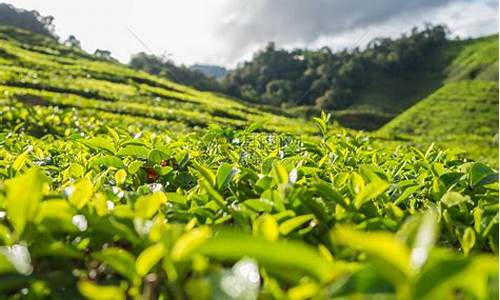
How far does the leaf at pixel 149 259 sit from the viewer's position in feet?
2.75

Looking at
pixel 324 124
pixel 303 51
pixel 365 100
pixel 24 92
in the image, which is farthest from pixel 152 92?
pixel 303 51

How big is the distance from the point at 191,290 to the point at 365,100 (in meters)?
72.2

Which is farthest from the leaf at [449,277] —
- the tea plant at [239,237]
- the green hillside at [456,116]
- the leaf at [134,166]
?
the green hillside at [456,116]

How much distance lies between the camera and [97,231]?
42.1 inches

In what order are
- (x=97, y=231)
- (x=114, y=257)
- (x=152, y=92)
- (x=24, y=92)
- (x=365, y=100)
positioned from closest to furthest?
(x=114, y=257), (x=97, y=231), (x=24, y=92), (x=152, y=92), (x=365, y=100)

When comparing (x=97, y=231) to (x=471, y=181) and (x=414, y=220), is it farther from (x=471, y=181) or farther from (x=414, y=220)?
(x=471, y=181)

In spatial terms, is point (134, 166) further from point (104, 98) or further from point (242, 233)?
point (104, 98)

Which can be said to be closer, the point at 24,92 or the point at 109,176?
the point at 109,176

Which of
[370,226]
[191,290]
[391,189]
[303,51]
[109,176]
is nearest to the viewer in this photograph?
[191,290]

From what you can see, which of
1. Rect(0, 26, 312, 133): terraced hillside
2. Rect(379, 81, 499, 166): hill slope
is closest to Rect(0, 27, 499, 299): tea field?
Rect(0, 26, 312, 133): terraced hillside

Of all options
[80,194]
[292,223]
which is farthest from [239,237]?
[80,194]

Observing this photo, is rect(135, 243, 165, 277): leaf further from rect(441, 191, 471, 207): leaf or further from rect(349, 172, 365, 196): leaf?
rect(441, 191, 471, 207): leaf

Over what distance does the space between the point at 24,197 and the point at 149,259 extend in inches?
9.6

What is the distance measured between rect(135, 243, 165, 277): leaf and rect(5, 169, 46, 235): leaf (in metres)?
0.21
